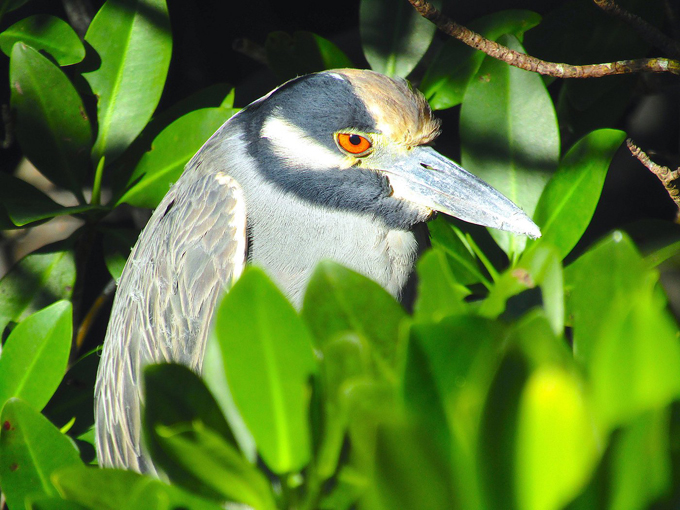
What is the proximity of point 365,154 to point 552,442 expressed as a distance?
1042 mm

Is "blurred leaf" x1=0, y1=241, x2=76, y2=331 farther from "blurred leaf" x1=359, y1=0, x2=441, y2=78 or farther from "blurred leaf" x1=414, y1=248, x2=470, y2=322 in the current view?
"blurred leaf" x1=414, y1=248, x2=470, y2=322

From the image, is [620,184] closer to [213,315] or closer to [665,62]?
[665,62]

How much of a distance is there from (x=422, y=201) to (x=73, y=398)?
1.11 meters

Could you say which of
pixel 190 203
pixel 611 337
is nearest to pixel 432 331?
pixel 611 337

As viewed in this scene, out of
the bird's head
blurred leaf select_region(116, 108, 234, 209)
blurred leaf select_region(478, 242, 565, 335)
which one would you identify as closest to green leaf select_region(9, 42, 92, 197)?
blurred leaf select_region(116, 108, 234, 209)

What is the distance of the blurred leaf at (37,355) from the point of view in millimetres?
1277

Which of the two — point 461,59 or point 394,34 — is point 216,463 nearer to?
point 461,59

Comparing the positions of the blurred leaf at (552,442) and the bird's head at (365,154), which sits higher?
the blurred leaf at (552,442)

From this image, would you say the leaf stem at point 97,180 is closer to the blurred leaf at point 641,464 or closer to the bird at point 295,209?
the bird at point 295,209

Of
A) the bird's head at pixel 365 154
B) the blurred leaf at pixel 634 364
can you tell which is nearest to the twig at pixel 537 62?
the bird's head at pixel 365 154

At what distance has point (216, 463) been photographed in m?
0.58

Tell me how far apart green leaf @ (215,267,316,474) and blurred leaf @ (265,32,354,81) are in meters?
1.24

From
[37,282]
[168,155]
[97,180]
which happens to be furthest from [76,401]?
[168,155]

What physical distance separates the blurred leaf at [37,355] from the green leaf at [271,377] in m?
0.82
